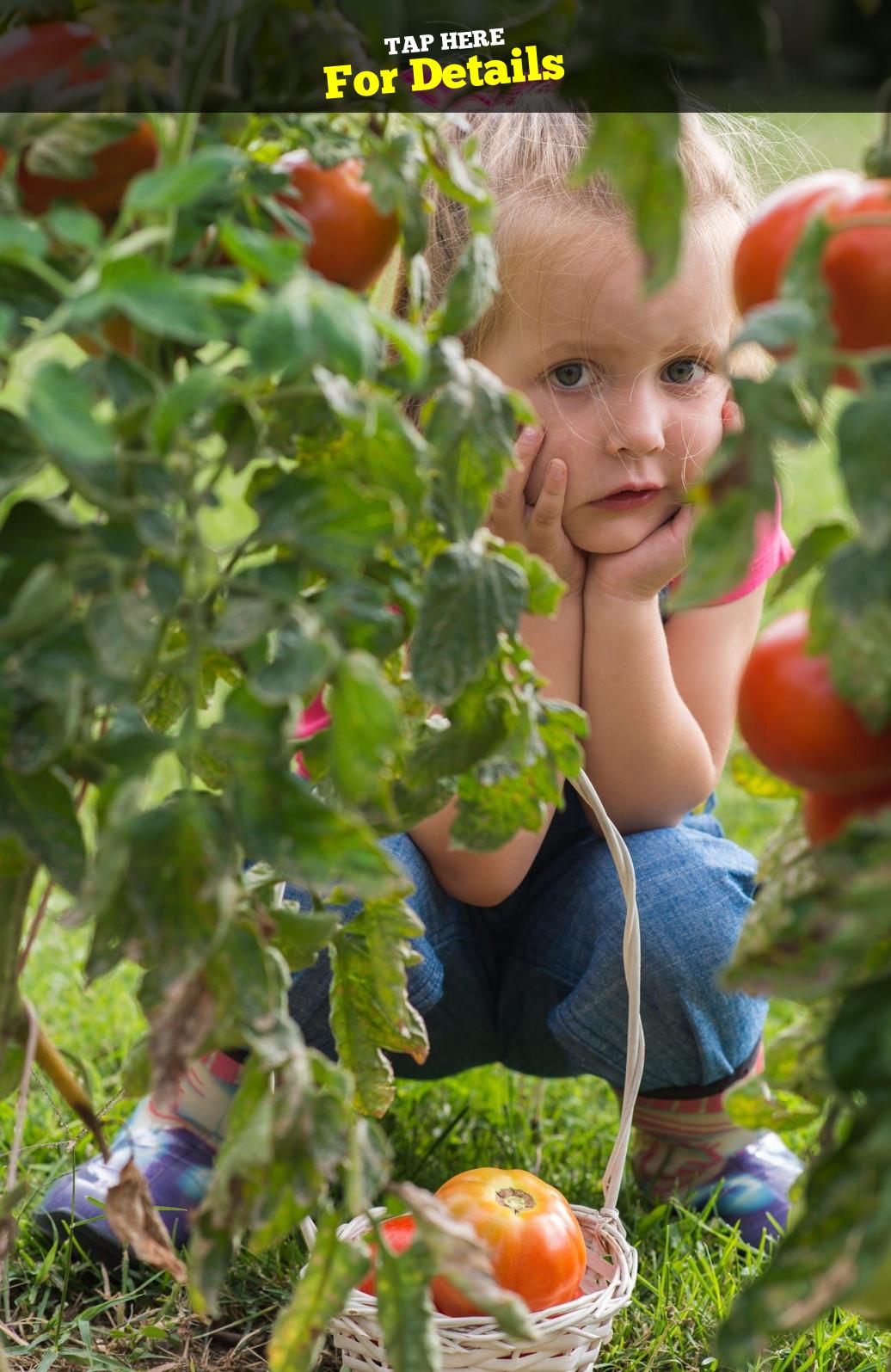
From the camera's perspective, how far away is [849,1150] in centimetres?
61

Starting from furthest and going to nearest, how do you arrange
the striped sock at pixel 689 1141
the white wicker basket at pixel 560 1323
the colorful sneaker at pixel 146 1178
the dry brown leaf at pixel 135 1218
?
the striped sock at pixel 689 1141
the colorful sneaker at pixel 146 1178
the white wicker basket at pixel 560 1323
the dry brown leaf at pixel 135 1218

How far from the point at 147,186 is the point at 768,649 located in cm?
33

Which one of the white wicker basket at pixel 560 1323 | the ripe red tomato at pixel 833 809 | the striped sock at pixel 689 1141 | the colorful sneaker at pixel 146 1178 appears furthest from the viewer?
the striped sock at pixel 689 1141

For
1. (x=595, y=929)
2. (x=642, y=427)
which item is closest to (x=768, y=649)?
(x=642, y=427)

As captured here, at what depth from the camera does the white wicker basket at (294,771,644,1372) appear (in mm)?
1017

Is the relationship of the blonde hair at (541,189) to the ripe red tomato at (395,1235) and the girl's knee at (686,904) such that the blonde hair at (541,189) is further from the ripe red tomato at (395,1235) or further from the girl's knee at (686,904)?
the ripe red tomato at (395,1235)

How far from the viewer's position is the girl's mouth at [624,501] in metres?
1.44

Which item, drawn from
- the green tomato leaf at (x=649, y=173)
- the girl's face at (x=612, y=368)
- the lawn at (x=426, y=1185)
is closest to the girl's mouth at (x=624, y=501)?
the girl's face at (x=612, y=368)

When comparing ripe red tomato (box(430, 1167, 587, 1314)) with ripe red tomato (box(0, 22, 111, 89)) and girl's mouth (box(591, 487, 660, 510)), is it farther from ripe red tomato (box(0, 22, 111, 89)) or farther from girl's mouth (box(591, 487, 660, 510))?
ripe red tomato (box(0, 22, 111, 89))

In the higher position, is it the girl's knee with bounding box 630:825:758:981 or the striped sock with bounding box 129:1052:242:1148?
the girl's knee with bounding box 630:825:758:981

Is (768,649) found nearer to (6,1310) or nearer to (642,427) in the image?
(642,427)

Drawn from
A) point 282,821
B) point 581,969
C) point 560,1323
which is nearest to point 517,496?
point 581,969

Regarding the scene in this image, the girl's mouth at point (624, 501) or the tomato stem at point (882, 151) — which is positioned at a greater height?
the tomato stem at point (882, 151)

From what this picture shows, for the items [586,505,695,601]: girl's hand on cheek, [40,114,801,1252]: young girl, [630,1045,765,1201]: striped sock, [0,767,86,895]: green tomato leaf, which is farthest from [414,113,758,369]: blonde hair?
[0,767,86,895]: green tomato leaf
